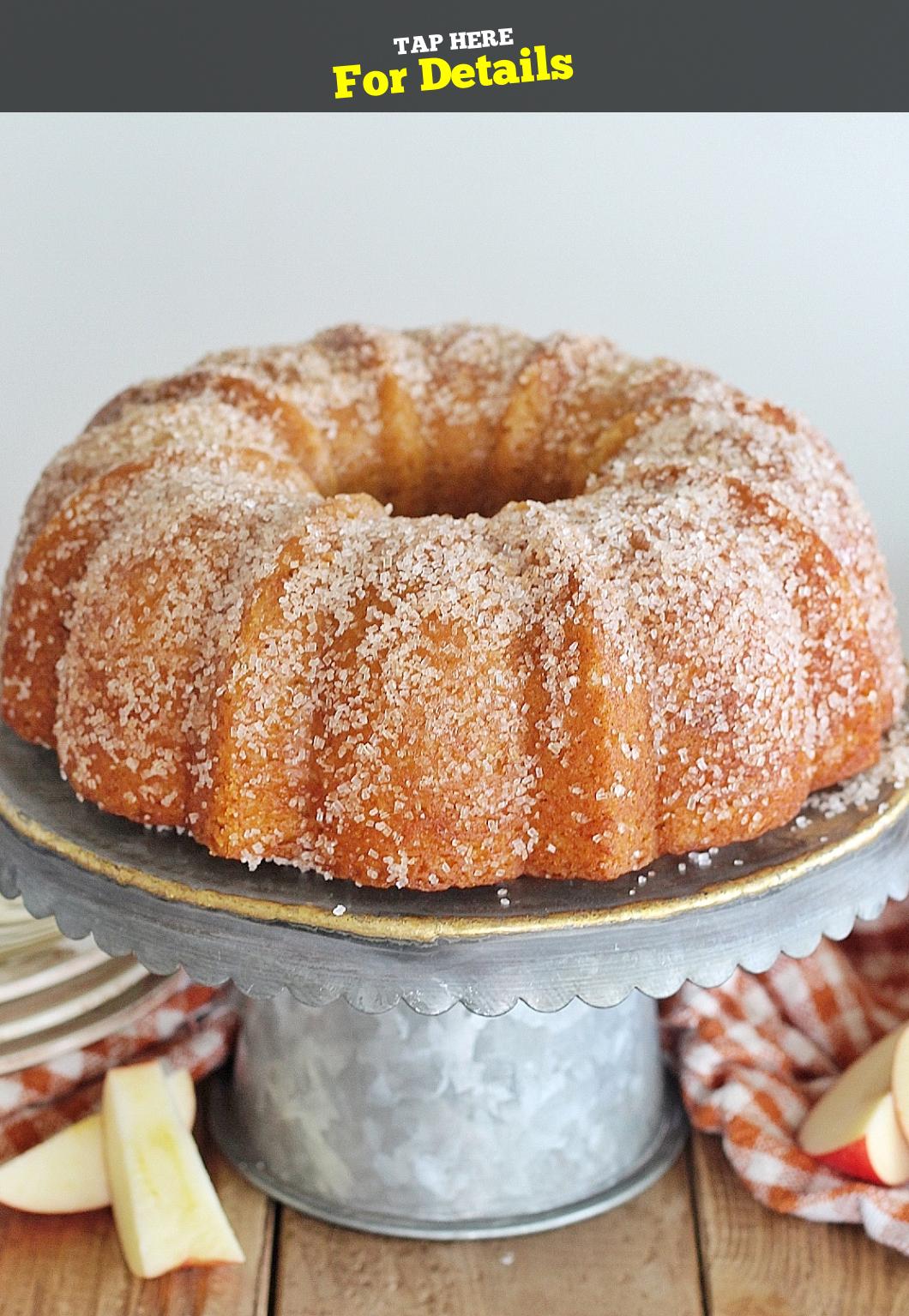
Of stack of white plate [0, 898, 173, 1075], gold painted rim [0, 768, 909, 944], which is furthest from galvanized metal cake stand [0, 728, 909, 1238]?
stack of white plate [0, 898, 173, 1075]

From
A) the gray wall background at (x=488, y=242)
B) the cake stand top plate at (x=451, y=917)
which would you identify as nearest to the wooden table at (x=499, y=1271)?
the cake stand top plate at (x=451, y=917)

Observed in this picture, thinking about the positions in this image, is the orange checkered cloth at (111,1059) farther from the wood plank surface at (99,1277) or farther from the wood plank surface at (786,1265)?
the wood plank surface at (786,1265)

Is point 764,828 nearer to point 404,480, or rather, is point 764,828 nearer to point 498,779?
point 498,779

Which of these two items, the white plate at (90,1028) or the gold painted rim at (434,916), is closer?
the gold painted rim at (434,916)

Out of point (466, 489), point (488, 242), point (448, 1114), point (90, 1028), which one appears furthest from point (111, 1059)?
point (488, 242)
